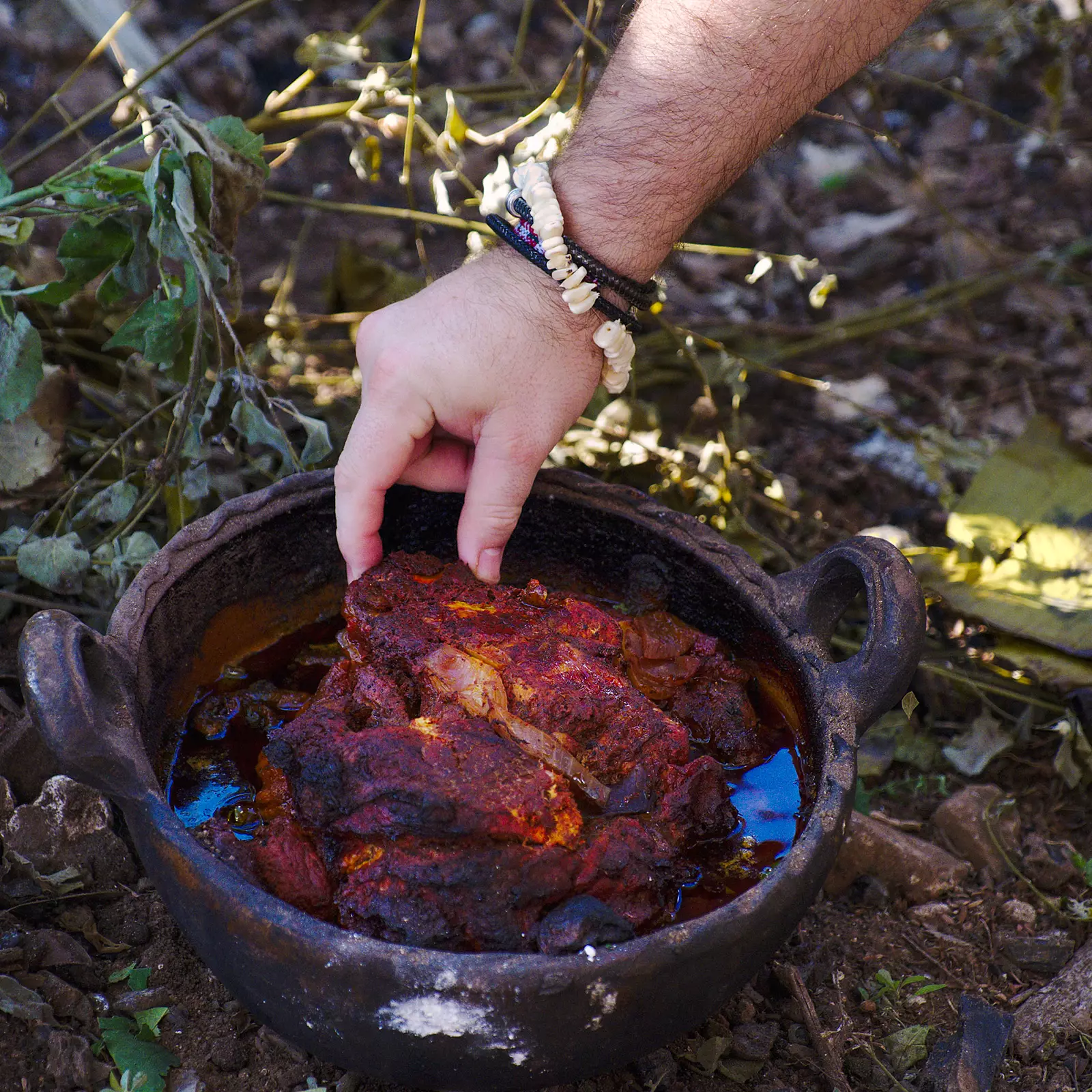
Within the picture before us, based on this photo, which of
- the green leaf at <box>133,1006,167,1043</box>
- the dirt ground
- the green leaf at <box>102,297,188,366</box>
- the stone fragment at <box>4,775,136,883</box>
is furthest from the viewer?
the green leaf at <box>102,297,188,366</box>

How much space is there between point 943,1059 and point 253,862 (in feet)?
4.28

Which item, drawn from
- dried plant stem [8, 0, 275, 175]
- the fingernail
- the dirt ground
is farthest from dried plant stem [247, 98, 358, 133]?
the fingernail

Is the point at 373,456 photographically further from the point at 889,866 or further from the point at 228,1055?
the point at 889,866

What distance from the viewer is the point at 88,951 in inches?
78.0

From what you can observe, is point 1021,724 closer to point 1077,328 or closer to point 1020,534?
point 1020,534

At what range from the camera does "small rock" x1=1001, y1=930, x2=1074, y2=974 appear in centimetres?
218

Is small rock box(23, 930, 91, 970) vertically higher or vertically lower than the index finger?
lower

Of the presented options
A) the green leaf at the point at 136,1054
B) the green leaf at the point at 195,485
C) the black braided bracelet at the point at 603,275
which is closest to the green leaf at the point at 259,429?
the green leaf at the point at 195,485

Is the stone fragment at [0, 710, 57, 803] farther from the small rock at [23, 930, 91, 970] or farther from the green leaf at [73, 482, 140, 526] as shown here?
the green leaf at [73, 482, 140, 526]

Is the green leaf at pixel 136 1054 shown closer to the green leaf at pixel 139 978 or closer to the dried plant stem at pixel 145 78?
the green leaf at pixel 139 978

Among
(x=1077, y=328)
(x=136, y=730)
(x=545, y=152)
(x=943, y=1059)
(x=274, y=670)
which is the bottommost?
(x=1077, y=328)

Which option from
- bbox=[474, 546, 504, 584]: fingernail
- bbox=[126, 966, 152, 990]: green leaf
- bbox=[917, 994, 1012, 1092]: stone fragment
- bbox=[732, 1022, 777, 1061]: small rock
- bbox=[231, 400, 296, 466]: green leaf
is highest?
bbox=[231, 400, 296, 466]: green leaf

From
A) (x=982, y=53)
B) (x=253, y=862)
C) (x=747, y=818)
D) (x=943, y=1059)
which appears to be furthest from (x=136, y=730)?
(x=982, y=53)

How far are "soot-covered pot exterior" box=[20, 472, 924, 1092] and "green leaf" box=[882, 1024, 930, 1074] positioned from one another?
0.60 meters
